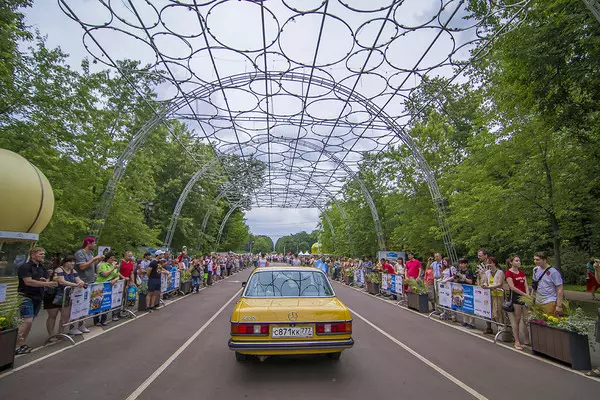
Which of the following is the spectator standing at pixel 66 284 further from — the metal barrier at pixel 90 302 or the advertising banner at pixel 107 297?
the advertising banner at pixel 107 297

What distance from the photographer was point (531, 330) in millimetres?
6930

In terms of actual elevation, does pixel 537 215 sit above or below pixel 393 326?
above

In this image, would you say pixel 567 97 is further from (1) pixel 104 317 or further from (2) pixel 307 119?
(1) pixel 104 317

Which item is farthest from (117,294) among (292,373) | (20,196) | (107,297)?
(292,373)

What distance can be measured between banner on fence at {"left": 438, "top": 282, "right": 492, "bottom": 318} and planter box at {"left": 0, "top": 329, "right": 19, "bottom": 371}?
9842 millimetres

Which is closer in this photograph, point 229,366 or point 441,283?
point 229,366

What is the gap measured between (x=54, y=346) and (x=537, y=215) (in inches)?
615

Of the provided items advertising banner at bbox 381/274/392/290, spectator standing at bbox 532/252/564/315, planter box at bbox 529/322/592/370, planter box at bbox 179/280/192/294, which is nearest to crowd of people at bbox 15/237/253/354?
planter box at bbox 179/280/192/294

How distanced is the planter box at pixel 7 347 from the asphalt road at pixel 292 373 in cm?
28

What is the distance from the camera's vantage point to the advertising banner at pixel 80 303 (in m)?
7.93

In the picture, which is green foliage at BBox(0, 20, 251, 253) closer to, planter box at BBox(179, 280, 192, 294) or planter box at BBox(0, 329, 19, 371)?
planter box at BBox(179, 280, 192, 294)

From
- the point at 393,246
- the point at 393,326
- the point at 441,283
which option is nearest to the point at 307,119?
the point at 441,283

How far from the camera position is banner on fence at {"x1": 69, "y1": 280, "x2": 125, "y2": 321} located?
8.05 m

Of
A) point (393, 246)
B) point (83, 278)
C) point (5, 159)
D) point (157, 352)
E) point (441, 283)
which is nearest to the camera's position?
point (157, 352)
